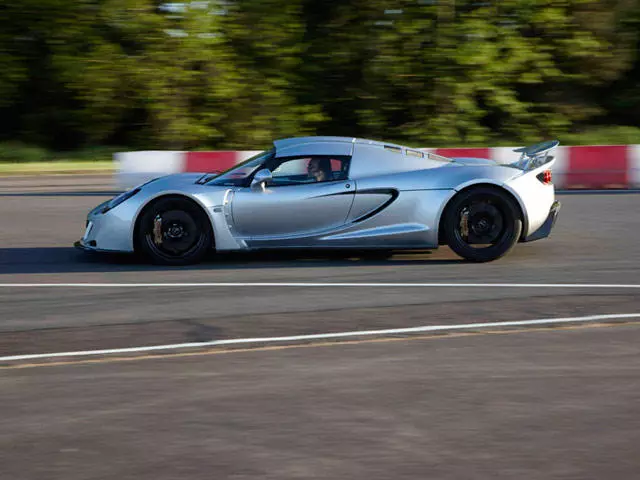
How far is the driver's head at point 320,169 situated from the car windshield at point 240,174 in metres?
0.39

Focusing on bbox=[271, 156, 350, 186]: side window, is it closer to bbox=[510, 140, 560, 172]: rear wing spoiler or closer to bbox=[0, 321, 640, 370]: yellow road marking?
bbox=[510, 140, 560, 172]: rear wing spoiler

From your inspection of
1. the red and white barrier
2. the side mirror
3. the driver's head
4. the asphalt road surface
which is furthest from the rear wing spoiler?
the red and white barrier

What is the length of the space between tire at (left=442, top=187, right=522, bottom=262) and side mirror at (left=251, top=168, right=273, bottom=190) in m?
1.58

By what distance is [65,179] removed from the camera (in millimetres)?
17422

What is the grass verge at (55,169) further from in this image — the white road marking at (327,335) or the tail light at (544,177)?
the white road marking at (327,335)

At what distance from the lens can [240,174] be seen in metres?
9.71

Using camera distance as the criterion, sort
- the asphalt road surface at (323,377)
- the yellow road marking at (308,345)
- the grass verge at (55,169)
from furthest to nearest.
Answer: the grass verge at (55,169) < the yellow road marking at (308,345) < the asphalt road surface at (323,377)

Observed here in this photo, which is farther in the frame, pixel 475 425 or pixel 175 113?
pixel 175 113

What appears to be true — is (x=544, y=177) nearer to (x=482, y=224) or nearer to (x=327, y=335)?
(x=482, y=224)

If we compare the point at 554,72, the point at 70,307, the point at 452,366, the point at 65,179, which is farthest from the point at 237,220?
the point at 554,72

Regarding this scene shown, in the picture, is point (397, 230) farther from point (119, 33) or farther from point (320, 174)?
point (119, 33)

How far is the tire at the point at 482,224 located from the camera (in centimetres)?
954

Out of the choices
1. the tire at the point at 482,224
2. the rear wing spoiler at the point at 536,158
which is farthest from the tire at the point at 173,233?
the rear wing spoiler at the point at 536,158

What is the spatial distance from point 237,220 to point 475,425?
5.04 metres
